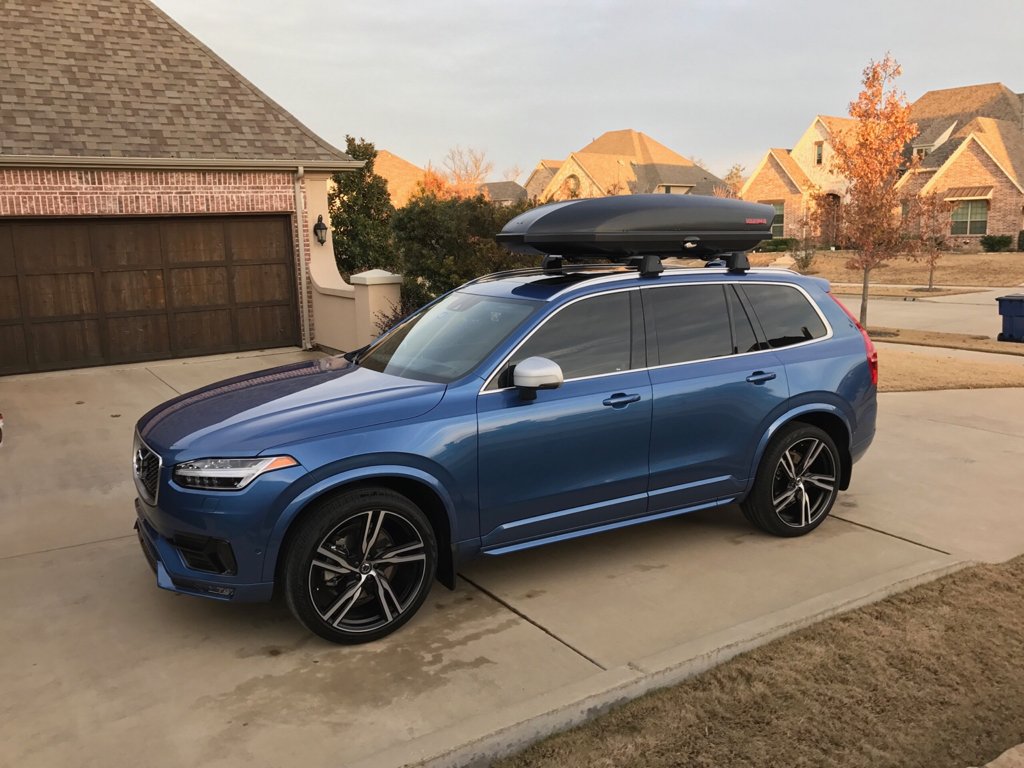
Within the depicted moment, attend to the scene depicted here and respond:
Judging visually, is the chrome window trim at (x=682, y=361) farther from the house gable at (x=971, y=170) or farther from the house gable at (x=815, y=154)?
the house gable at (x=815, y=154)

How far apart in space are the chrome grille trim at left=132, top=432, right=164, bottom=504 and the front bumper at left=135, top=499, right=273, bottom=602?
3.7 inches

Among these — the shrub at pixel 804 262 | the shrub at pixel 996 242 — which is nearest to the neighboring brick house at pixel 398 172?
the shrub at pixel 804 262

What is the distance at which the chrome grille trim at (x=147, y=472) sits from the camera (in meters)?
4.13

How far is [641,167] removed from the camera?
67.6 metres

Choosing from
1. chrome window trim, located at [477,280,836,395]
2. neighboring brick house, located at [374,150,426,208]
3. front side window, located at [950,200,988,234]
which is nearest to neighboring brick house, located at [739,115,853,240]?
front side window, located at [950,200,988,234]

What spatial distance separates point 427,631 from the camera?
429 centimetres

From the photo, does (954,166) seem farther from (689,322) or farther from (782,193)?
(689,322)

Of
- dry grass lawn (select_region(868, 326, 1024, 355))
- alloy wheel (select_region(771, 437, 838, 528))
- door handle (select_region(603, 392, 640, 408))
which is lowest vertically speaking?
Result: dry grass lawn (select_region(868, 326, 1024, 355))

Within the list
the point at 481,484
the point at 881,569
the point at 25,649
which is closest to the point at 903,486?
the point at 881,569

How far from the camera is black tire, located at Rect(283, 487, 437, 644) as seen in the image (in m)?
3.97

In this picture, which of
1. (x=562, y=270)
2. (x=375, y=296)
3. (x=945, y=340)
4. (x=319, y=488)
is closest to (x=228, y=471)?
(x=319, y=488)

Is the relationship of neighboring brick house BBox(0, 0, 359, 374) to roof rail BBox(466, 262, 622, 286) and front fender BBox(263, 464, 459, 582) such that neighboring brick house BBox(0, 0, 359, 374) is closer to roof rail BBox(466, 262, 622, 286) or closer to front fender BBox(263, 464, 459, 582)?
roof rail BBox(466, 262, 622, 286)

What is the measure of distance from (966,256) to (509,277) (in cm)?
4045

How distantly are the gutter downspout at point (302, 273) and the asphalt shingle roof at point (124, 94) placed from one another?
0.61m
